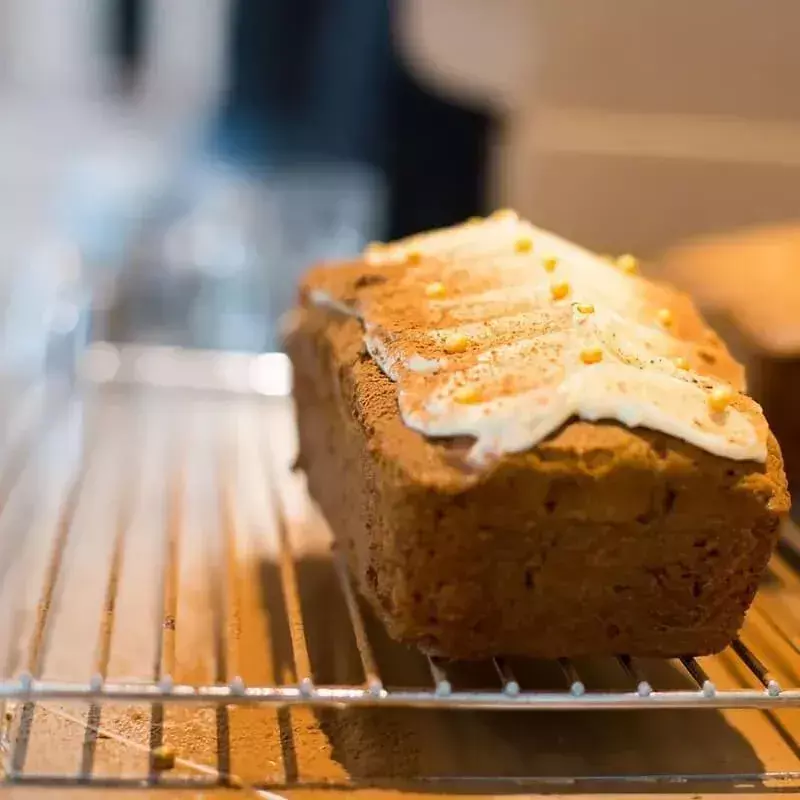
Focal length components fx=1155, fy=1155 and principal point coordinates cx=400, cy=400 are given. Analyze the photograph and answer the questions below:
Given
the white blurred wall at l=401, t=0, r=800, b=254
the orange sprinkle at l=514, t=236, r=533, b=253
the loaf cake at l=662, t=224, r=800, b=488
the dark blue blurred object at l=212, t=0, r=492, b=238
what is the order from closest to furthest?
the orange sprinkle at l=514, t=236, r=533, b=253 < the loaf cake at l=662, t=224, r=800, b=488 < the white blurred wall at l=401, t=0, r=800, b=254 < the dark blue blurred object at l=212, t=0, r=492, b=238

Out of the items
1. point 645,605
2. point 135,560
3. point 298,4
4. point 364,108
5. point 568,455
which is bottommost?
point 135,560

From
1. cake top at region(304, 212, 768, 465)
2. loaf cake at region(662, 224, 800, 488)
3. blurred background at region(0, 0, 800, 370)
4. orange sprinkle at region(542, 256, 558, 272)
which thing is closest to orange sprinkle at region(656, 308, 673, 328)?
cake top at region(304, 212, 768, 465)

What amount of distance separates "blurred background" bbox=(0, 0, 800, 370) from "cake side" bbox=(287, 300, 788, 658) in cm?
96

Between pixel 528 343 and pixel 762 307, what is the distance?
47 cm

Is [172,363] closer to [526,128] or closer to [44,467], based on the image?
[44,467]

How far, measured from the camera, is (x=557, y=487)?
0.83 metres

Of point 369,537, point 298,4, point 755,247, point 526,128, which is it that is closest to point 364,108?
point 298,4

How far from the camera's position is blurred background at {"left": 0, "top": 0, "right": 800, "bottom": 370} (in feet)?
5.88

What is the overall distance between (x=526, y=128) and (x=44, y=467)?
0.93 metres

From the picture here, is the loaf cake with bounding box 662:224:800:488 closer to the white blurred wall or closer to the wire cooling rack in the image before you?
the wire cooling rack

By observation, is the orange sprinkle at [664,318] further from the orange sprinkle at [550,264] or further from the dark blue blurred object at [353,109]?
the dark blue blurred object at [353,109]

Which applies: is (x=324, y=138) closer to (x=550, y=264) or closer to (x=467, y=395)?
(x=550, y=264)

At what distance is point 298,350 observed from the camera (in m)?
1.21

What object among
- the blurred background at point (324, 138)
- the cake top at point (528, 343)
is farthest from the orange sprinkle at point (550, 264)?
the blurred background at point (324, 138)
